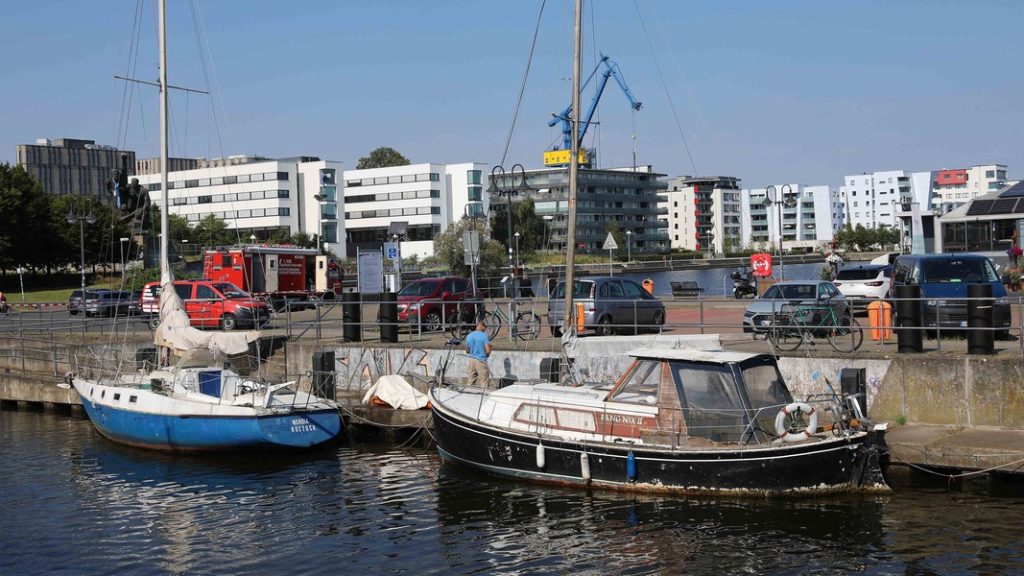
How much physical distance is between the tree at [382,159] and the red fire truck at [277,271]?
117863mm

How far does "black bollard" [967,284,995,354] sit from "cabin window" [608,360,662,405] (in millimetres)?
6051

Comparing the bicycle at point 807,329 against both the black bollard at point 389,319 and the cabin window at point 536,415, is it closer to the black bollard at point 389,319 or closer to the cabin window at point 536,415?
the cabin window at point 536,415

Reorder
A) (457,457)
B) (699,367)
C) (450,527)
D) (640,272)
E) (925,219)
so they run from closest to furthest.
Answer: (450,527) → (699,367) → (457,457) → (925,219) → (640,272)

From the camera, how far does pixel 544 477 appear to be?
719 inches

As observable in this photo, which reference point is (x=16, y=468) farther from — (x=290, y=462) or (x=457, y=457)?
(x=457, y=457)

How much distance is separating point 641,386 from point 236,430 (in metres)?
9.19

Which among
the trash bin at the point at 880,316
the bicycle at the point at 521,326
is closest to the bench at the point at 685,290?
the bicycle at the point at 521,326

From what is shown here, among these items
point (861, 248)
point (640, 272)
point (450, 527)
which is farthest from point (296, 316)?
point (861, 248)

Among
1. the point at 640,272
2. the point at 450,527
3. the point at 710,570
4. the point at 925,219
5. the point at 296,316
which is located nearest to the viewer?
the point at 710,570

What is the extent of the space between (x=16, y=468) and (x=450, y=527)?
11.8m

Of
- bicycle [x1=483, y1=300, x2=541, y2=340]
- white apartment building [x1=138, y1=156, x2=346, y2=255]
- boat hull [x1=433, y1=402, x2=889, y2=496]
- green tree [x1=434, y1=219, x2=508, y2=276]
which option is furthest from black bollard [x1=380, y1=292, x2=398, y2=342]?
white apartment building [x1=138, y1=156, x2=346, y2=255]

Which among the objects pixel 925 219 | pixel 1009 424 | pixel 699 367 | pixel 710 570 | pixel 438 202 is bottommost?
pixel 710 570

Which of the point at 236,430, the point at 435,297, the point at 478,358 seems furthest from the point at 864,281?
the point at 236,430

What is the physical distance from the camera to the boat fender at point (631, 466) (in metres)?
17.1
